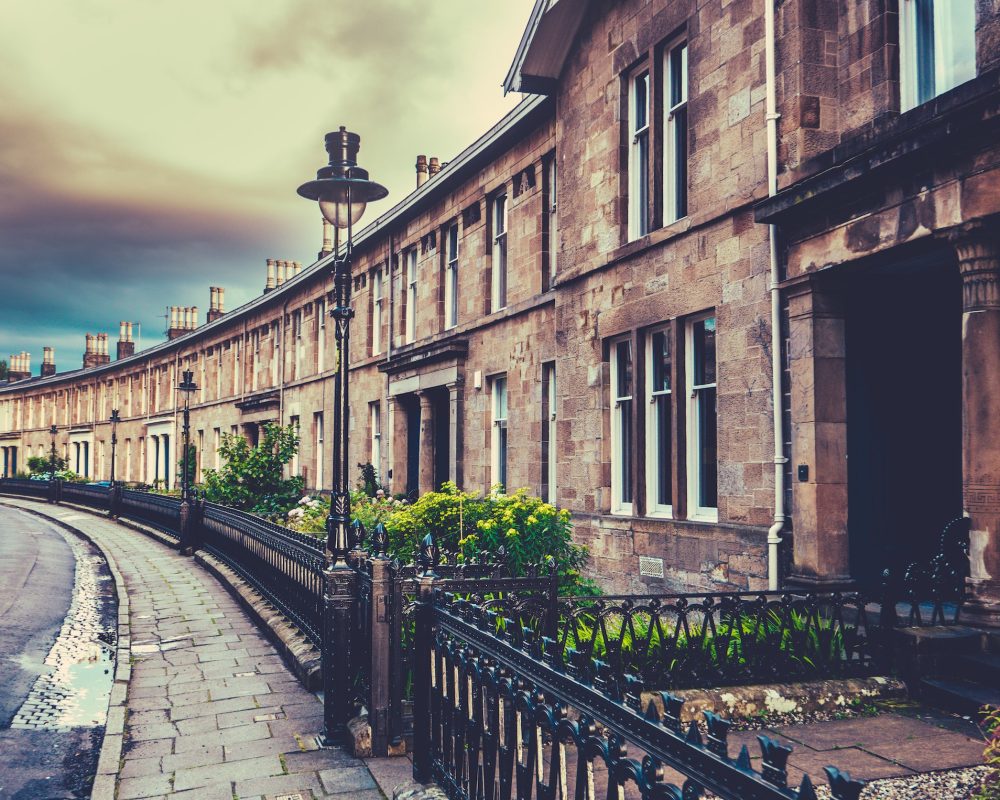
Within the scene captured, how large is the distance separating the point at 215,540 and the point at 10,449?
68413 millimetres

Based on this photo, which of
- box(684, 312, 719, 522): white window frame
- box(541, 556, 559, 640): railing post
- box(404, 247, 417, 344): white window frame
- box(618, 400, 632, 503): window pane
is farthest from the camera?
box(404, 247, 417, 344): white window frame

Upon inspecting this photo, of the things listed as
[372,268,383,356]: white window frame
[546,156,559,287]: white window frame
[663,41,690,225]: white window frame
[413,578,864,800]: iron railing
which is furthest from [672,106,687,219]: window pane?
[372,268,383,356]: white window frame

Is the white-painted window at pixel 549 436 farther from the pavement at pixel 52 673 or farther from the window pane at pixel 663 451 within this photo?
the pavement at pixel 52 673

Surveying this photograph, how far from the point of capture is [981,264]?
7.25 meters

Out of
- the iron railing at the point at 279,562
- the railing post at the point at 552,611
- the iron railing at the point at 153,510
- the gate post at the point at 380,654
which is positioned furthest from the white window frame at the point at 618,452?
the iron railing at the point at 153,510

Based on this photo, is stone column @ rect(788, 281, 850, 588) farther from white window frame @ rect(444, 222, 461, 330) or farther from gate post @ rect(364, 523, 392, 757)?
white window frame @ rect(444, 222, 461, 330)

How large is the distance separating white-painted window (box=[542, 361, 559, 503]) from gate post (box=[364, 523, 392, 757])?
9.66 m

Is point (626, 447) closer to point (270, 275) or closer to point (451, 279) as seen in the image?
point (451, 279)

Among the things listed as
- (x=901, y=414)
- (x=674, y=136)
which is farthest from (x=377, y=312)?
(x=901, y=414)

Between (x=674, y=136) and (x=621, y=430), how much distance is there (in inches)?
161

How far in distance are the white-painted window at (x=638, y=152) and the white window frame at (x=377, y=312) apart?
44.8ft

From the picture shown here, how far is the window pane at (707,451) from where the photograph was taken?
11016 mm

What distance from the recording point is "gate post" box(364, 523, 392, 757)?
5.77m

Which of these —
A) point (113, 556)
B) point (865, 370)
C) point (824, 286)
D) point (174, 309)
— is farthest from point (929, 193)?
point (174, 309)
